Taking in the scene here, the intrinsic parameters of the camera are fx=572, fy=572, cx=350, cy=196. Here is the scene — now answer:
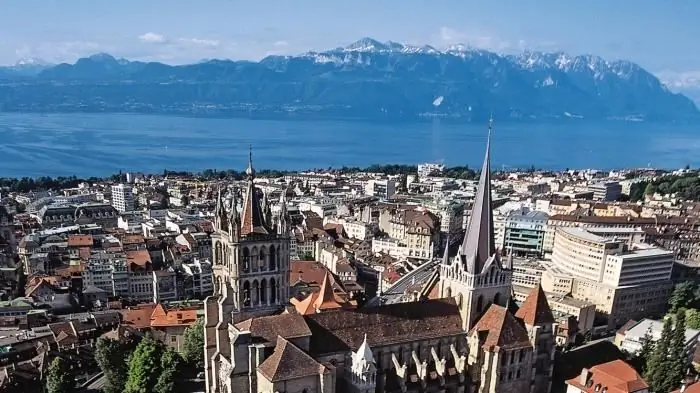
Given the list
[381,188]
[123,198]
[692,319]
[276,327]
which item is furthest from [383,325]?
[381,188]

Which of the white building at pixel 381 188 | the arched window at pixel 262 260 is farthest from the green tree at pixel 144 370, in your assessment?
the white building at pixel 381 188

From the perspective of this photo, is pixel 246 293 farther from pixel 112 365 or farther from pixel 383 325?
pixel 112 365

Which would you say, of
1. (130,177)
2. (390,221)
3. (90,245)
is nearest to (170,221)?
(90,245)

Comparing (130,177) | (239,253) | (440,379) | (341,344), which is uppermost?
(239,253)

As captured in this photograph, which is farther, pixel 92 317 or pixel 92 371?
pixel 92 317

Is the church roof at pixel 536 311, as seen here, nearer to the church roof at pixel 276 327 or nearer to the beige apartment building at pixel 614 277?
the church roof at pixel 276 327

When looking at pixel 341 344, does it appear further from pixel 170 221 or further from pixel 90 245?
pixel 170 221
